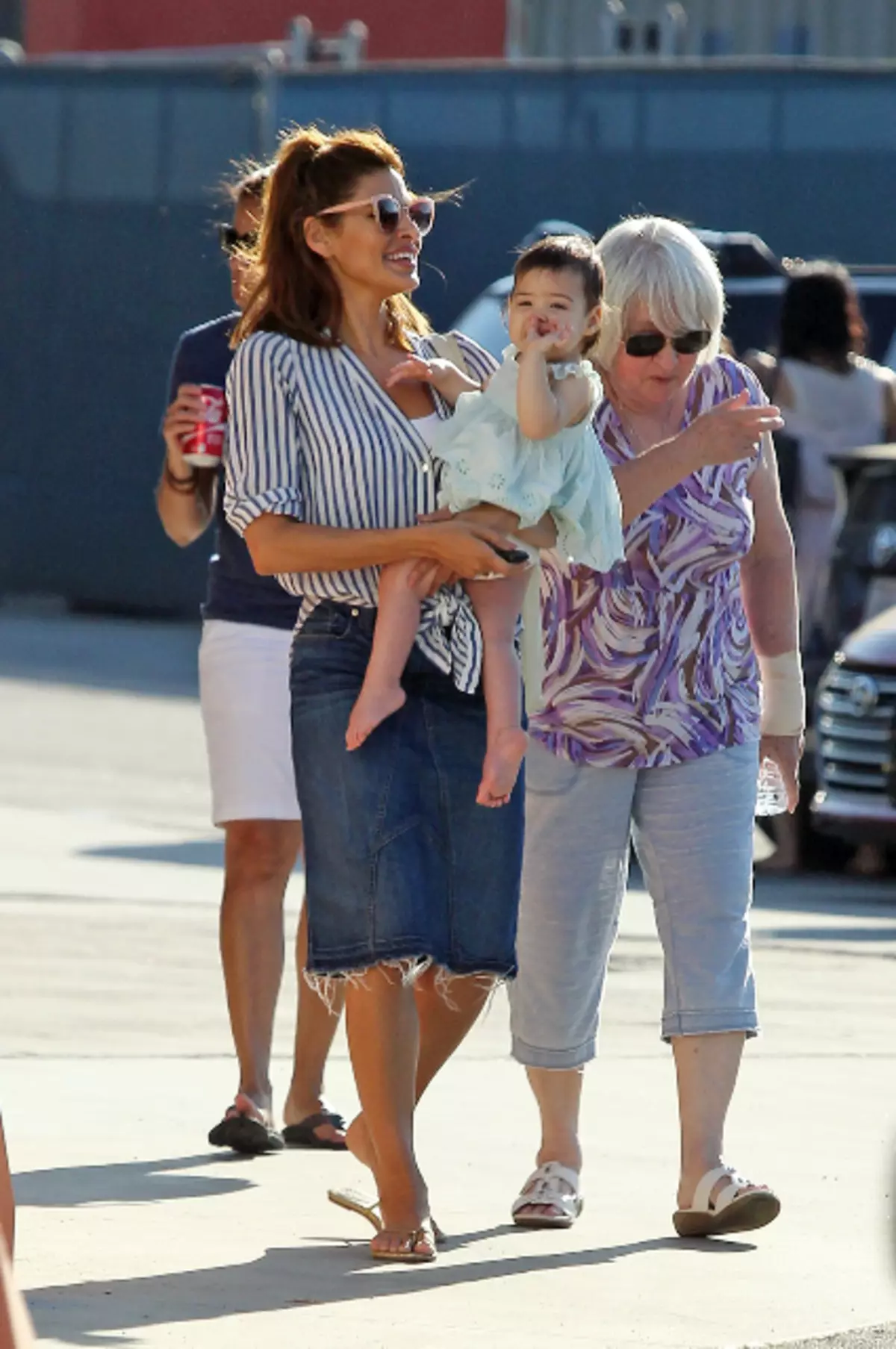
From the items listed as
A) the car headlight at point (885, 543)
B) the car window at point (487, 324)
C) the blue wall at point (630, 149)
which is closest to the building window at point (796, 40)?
the blue wall at point (630, 149)

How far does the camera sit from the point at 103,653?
20.3 meters

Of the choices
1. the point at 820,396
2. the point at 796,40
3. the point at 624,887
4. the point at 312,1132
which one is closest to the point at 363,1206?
the point at 624,887

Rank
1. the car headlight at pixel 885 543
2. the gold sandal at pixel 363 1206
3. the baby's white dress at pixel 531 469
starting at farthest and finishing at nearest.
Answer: the car headlight at pixel 885 543, the gold sandal at pixel 363 1206, the baby's white dress at pixel 531 469

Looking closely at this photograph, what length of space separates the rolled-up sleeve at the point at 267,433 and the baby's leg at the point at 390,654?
0.23 metres

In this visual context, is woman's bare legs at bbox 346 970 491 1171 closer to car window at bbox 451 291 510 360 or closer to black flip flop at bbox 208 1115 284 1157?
black flip flop at bbox 208 1115 284 1157

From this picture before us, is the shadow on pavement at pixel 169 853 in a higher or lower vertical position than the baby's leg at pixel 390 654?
lower

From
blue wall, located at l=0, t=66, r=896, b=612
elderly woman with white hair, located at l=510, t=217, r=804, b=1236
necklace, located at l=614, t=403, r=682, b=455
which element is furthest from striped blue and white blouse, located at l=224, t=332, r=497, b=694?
blue wall, located at l=0, t=66, r=896, b=612

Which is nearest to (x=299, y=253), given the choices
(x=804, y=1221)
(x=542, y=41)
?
(x=804, y=1221)

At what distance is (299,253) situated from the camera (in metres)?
5.52

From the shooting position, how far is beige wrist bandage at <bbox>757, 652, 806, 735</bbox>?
6117 mm

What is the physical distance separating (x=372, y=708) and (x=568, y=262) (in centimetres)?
79

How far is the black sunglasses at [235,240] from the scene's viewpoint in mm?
6543

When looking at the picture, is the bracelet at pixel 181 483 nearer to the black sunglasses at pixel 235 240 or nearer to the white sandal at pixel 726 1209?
the black sunglasses at pixel 235 240

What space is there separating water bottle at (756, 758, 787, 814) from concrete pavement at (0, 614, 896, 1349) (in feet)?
2.26
